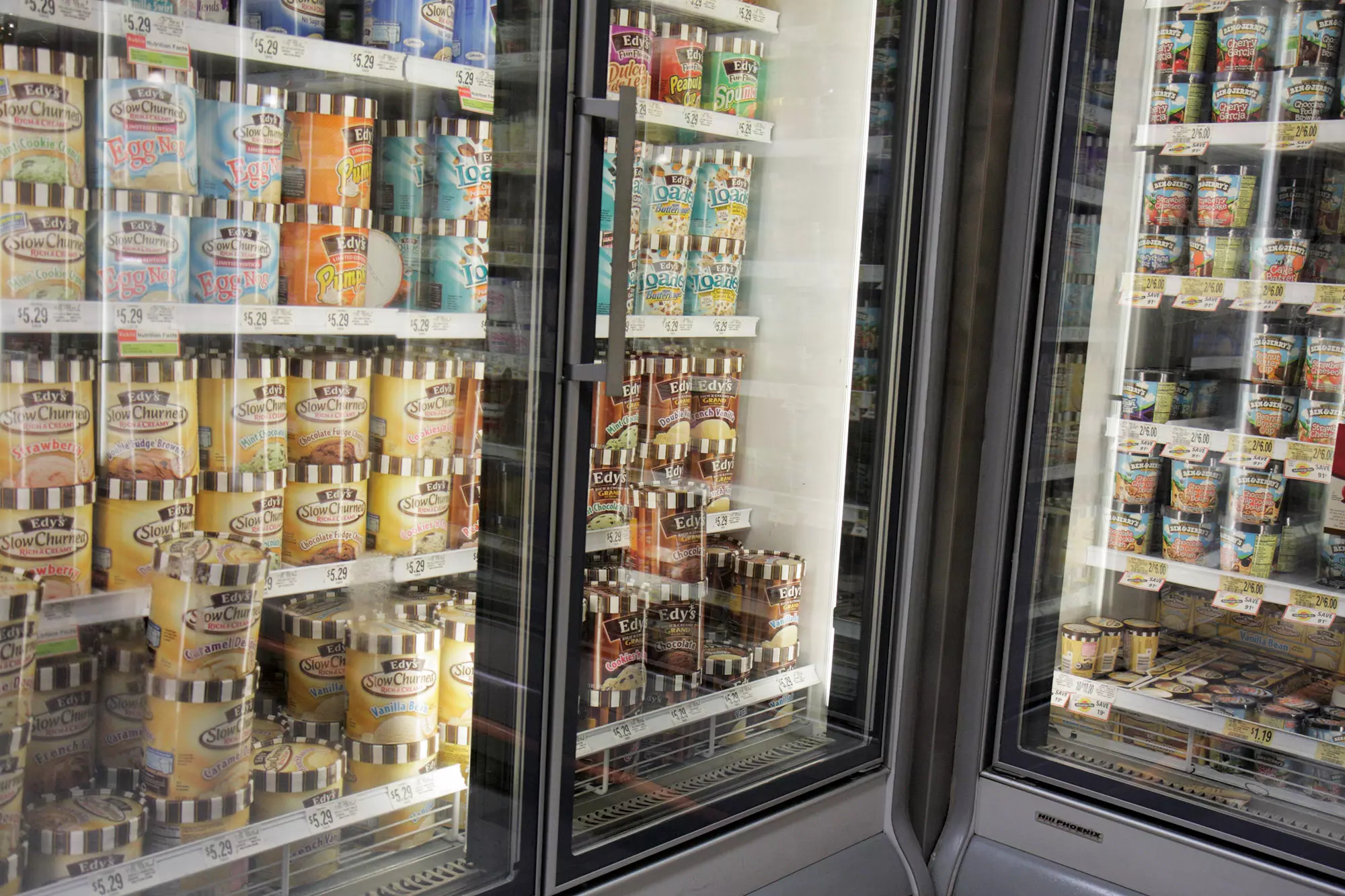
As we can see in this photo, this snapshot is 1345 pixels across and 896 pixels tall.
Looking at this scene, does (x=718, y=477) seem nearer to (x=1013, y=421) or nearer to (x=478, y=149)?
(x=1013, y=421)

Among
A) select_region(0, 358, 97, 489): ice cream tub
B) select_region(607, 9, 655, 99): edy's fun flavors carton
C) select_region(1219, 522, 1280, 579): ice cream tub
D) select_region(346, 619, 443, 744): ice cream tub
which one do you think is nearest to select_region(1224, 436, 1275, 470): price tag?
select_region(1219, 522, 1280, 579): ice cream tub

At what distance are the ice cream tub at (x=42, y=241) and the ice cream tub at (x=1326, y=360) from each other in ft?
6.86

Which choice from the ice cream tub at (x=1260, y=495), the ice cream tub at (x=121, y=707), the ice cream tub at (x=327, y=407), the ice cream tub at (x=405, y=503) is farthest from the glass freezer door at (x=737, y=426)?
the ice cream tub at (x=1260, y=495)

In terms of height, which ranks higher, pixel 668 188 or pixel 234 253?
pixel 668 188

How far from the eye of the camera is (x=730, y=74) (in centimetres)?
212

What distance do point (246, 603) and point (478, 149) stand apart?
28.9 inches

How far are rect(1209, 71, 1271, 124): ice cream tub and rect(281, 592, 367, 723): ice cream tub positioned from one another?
6.14 feet

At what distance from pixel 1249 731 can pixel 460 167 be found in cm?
177

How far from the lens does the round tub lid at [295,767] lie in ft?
4.92

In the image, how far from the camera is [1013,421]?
2258mm

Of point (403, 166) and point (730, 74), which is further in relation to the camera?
point (730, 74)

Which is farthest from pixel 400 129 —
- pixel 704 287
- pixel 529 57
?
pixel 704 287

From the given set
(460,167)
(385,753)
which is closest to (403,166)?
(460,167)

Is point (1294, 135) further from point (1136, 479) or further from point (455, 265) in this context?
point (455, 265)
